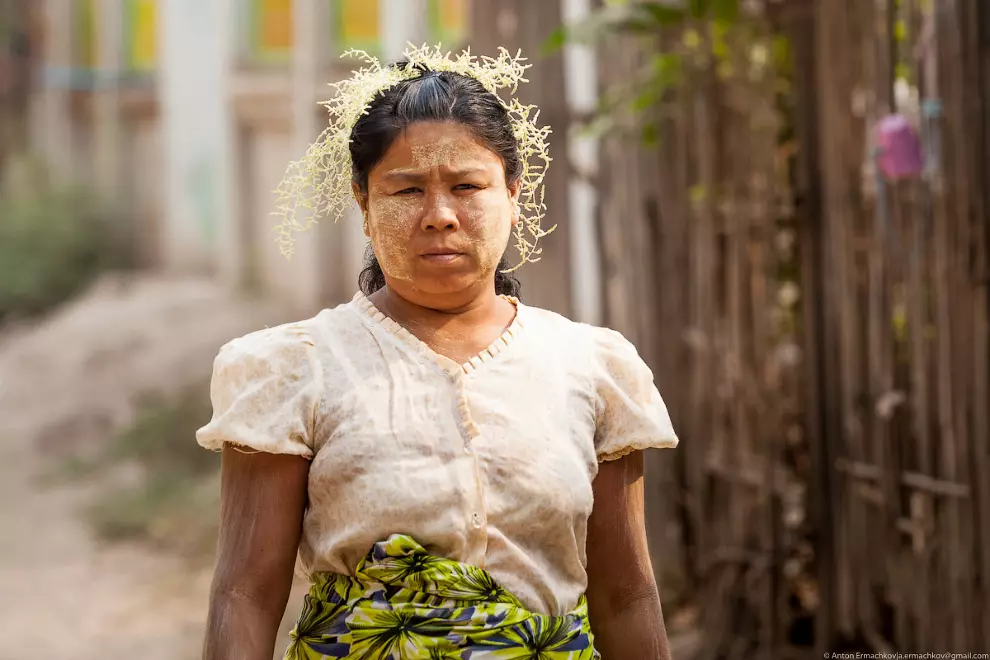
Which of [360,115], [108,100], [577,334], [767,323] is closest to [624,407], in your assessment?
[577,334]

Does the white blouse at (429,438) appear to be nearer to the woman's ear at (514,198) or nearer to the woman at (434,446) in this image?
the woman at (434,446)

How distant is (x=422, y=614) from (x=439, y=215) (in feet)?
1.73

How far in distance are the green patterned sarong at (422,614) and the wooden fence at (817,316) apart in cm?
221

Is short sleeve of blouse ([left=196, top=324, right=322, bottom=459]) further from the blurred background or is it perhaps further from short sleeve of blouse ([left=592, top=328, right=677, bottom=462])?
the blurred background

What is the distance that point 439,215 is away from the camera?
164 cm

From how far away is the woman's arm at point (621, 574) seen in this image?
173cm

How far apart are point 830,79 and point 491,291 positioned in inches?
108

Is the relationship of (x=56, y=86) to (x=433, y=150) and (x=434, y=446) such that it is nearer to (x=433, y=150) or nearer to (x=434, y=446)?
(x=433, y=150)

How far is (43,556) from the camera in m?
8.30

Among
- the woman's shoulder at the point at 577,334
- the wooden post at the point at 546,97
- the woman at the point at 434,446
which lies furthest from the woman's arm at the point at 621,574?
the wooden post at the point at 546,97

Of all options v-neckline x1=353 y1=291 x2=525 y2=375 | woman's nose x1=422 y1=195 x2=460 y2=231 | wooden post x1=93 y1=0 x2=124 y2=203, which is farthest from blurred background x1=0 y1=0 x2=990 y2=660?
wooden post x1=93 y1=0 x2=124 y2=203

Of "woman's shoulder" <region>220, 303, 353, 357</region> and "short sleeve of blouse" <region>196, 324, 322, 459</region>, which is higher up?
"woman's shoulder" <region>220, 303, 353, 357</region>

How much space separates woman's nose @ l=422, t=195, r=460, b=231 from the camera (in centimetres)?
164

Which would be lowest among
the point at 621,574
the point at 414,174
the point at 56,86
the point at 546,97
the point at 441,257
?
the point at 621,574
